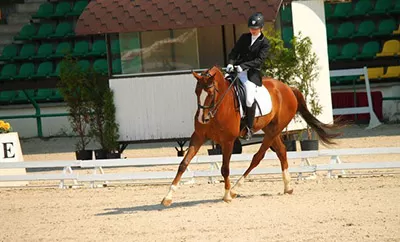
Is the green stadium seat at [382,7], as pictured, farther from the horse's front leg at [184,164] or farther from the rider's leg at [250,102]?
the horse's front leg at [184,164]

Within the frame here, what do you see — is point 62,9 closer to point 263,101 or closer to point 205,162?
point 205,162

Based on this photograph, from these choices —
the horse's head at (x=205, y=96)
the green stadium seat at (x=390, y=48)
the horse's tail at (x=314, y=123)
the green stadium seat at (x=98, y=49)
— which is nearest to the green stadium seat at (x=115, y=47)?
the horse's tail at (x=314, y=123)

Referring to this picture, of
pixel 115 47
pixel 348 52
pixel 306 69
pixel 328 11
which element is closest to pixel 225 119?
pixel 306 69

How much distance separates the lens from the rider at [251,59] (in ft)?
41.5

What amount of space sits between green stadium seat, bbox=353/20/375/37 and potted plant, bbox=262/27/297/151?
27.1ft

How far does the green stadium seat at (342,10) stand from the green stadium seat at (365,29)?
49 centimetres

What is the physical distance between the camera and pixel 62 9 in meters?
27.4

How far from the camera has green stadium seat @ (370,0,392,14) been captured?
2494cm

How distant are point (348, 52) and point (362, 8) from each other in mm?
1162

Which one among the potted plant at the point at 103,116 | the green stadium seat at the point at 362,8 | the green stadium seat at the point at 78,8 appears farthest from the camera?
the green stadium seat at the point at 78,8

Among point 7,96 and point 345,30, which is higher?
point 345,30

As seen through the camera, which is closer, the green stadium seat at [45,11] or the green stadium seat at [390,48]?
the green stadium seat at [390,48]

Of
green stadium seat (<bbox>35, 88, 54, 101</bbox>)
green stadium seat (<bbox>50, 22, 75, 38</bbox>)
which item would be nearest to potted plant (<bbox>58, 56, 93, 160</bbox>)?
green stadium seat (<bbox>35, 88, 54, 101</bbox>)

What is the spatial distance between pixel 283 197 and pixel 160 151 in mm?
7992
